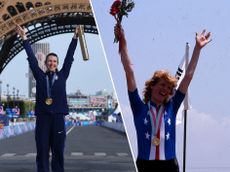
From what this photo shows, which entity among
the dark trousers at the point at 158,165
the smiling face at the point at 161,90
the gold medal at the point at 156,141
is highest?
the smiling face at the point at 161,90

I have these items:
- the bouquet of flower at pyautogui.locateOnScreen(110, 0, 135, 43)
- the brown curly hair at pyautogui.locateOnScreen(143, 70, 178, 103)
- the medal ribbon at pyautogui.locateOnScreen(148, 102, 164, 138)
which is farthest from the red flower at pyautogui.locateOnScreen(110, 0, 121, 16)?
the medal ribbon at pyautogui.locateOnScreen(148, 102, 164, 138)

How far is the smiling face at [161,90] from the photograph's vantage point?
154 inches

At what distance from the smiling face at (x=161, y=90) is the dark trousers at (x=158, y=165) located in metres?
0.36

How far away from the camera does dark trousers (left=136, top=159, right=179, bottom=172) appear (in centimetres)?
388

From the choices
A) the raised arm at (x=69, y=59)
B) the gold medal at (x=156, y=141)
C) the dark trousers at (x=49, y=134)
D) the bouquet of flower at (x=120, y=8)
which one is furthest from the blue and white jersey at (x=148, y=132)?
the raised arm at (x=69, y=59)

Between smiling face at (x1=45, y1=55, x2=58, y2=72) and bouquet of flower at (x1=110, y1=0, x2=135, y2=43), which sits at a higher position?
bouquet of flower at (x1=110, y1=0, x2=135, y2=43)

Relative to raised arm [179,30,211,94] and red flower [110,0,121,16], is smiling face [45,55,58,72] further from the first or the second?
raised arm [179,30,211,94]

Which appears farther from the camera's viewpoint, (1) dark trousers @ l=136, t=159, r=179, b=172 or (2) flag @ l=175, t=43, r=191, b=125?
(2) flag @ l=175, t=43, r=191, b=125

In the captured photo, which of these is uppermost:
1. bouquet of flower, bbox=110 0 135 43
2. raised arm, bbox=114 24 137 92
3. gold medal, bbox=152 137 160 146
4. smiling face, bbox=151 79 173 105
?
bouquet of flower, bbox=110 0 135 43

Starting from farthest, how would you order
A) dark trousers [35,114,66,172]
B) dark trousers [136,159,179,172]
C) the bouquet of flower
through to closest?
dark trousers [35,114,66,172] → the bouquet of flower → dark trousers [136,159,179,172]

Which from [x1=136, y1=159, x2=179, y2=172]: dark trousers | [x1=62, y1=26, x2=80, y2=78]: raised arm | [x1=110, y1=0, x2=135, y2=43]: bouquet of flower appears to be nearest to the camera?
[x1=136, y1=159, x2=179, y2=172]: dark trousers

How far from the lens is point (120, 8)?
4.17 metres

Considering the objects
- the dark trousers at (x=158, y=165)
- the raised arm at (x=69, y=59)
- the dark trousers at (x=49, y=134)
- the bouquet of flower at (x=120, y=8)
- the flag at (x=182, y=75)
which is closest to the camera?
the dark trousers at (x=158, y=165)

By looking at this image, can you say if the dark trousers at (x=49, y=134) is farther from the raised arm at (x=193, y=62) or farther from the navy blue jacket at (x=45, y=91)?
the raised arm at (x=193, y=62)
